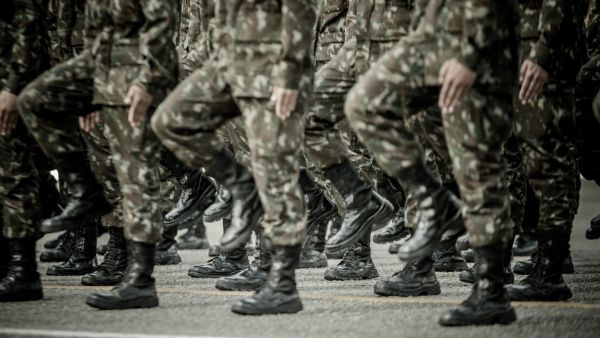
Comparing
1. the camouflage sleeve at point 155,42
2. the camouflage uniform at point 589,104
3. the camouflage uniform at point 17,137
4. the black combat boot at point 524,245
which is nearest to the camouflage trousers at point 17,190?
the camouflage uniform at point 17,137

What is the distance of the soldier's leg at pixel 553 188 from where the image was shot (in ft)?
15.9

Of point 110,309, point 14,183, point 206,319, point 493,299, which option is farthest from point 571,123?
point 14,183

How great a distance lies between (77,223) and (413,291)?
1805 mm

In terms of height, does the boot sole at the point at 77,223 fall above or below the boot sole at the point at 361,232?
above

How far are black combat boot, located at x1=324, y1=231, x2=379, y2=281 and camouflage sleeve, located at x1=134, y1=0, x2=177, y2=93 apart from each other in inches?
70.1

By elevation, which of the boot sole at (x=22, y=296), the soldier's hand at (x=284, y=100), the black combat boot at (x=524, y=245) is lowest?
the black combat boot at (x=524, y=245)

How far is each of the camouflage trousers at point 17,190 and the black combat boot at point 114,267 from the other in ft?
2.05

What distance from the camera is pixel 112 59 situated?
477 centimetres

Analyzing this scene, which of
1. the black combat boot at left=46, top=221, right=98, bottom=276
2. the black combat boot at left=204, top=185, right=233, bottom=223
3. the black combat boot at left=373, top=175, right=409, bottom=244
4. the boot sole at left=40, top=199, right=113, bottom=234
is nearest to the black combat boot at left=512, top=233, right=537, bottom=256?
the black combat boot at left=373, top=175, right=409, bottom=244

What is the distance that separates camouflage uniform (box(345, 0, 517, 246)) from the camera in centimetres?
407

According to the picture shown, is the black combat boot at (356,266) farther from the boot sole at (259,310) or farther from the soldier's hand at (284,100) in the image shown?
the soldier's hand at (284,100)

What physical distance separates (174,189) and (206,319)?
283 centimetres

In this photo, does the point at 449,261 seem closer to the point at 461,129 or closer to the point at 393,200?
the point at 393,200

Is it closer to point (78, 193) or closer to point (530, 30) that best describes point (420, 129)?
point (530, 30)
